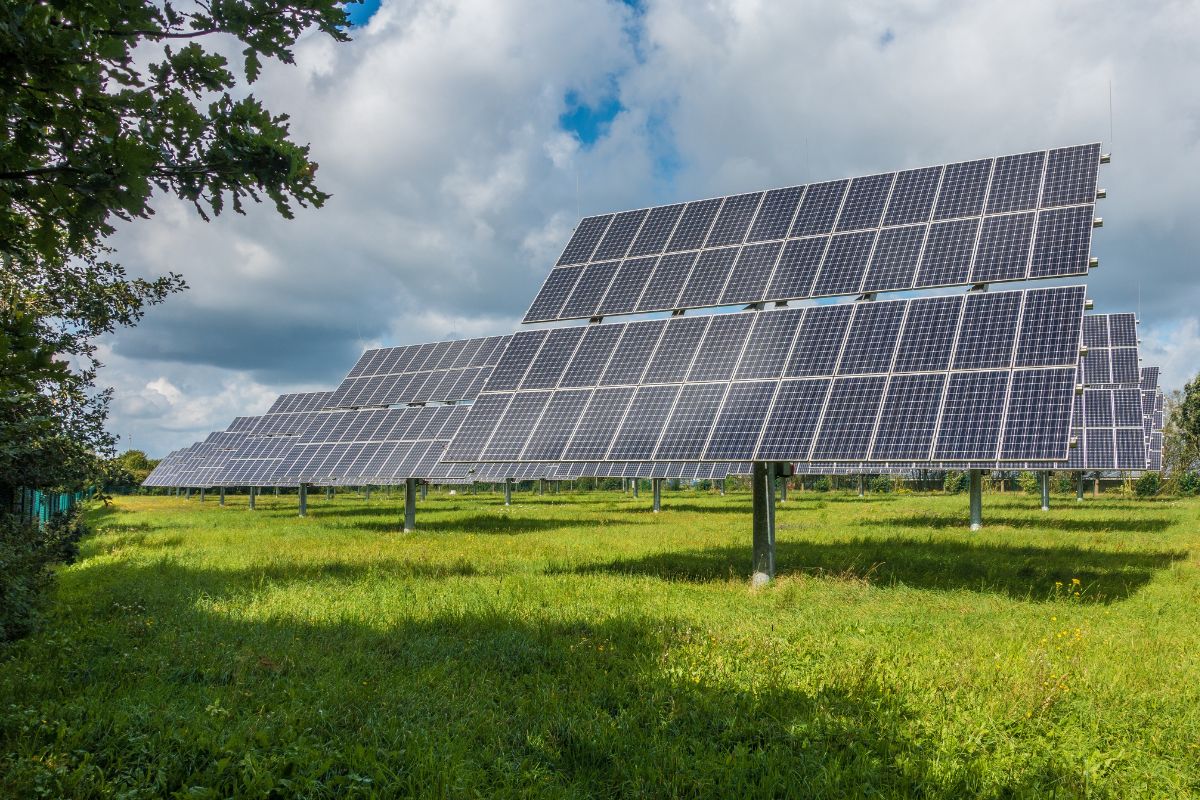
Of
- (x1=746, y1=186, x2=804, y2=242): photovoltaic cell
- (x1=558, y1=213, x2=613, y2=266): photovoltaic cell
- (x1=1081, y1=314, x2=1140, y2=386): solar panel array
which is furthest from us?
(x1=1081, y1=314, x2=1140, y2=386): solar panel array

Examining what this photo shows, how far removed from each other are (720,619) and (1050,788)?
5.53 meters

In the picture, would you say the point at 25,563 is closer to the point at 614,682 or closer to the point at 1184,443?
the point at 614,682

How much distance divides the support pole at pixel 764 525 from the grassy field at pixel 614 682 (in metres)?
0.49

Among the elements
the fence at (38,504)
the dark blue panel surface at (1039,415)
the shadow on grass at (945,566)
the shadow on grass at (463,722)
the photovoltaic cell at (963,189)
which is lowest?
the shadow on grass at (463,722)

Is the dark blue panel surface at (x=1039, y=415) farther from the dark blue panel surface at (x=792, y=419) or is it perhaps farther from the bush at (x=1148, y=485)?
the bush at (x=1148, y=485)

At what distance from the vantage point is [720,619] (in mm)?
11484

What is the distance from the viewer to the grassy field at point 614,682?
20.9 ft

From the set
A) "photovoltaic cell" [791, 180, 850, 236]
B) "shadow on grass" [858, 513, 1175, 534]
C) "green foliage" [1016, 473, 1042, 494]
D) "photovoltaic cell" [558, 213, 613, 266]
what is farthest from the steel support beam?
"green foliage" [1016, 473, 1042, 494]

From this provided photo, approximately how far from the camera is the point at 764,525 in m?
14.6

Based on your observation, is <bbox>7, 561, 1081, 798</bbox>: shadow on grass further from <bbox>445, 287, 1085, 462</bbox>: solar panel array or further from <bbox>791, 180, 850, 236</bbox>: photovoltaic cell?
<bbox>791, 180, 850, 236</bbox>: photovoltaic cell

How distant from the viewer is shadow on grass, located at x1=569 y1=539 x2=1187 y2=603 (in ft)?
47.2

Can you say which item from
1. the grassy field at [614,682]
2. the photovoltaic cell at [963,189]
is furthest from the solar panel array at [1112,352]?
the photovoltaic cell at [963,189]

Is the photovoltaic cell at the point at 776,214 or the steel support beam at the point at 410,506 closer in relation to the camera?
the photovoltaic cell at the point at 776,214

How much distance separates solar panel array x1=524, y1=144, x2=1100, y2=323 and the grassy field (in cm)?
546
